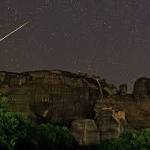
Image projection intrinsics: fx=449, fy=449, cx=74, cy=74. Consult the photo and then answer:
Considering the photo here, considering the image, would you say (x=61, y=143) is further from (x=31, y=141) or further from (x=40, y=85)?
(x=40, y=85)

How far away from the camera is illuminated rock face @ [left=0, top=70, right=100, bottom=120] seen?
2928 inches

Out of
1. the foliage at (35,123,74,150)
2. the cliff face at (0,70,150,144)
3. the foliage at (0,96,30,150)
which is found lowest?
the foliage at (35,123,74,150)

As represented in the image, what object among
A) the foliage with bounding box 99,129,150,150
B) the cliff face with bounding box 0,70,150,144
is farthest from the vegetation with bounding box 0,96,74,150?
the cliff face with bounding box 0,70,150,144

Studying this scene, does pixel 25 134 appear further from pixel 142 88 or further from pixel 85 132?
pixel 142 88

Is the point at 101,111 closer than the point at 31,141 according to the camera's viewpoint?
No

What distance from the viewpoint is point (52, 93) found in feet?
254

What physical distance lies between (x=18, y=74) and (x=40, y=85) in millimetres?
5168

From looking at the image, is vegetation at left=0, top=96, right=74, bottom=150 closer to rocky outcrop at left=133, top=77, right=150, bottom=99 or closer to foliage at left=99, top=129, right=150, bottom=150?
foliage at left=99, top=129, right=150, bottom=150

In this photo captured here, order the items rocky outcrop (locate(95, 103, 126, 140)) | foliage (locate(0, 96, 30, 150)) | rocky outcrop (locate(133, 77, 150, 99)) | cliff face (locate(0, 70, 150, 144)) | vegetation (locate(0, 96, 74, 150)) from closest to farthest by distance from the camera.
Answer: foliage (locate(0, 96, 30, 150)) < vegetation (locate(0, 96, 74, 150)) < rocky outcrop (locate(95, 103, 126, 140)) < cliff face (locate(0, 70, 150, 144)) < rocky outcrop (locate(133, 77, 150, 99))

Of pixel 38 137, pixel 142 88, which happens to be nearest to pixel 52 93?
pixel 142 88

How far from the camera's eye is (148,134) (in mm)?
49219

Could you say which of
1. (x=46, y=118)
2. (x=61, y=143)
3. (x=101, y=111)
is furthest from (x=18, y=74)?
(x=61, y=143)

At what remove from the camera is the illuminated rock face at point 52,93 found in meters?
74.4

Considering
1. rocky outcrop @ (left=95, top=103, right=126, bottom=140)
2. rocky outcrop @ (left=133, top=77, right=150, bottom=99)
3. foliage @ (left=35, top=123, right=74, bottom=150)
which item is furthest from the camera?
rocky outcrop @ (left=133, top=77, right=150, bottom=99)
